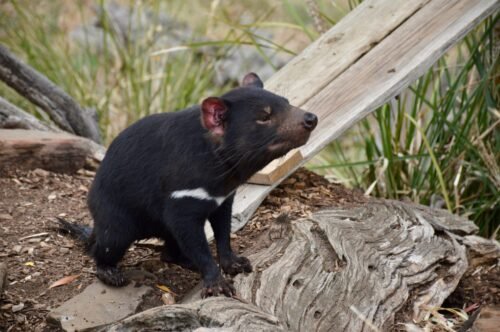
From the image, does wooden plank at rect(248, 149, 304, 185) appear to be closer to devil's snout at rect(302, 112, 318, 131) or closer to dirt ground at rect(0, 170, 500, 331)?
dirt ground at rect(0, 170, 500, 331)

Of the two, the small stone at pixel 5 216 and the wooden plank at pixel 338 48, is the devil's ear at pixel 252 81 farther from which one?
the small stone at pixel 5 216

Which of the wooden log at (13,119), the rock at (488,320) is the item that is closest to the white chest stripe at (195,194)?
the rock at (488,320)

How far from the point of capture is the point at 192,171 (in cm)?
280

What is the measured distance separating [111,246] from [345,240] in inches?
38.1

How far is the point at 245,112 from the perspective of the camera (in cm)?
276

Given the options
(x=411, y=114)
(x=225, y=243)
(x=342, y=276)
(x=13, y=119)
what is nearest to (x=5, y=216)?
A: (x=13, y=119)

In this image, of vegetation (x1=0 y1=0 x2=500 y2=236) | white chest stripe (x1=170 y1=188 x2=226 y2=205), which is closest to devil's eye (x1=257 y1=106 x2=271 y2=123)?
white chest stripe (x1=170 y1=188 x2=226 y2=205)

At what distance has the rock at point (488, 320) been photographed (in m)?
2.58

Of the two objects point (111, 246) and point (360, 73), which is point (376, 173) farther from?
point (111, 246)

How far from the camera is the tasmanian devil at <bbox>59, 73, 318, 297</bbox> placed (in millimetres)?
2748

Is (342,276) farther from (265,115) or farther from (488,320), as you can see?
(265,115)

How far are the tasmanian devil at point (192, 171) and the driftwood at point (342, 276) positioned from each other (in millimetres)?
191

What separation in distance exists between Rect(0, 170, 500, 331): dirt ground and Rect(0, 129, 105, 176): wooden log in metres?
0.06

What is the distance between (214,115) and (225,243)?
1.92 ft
